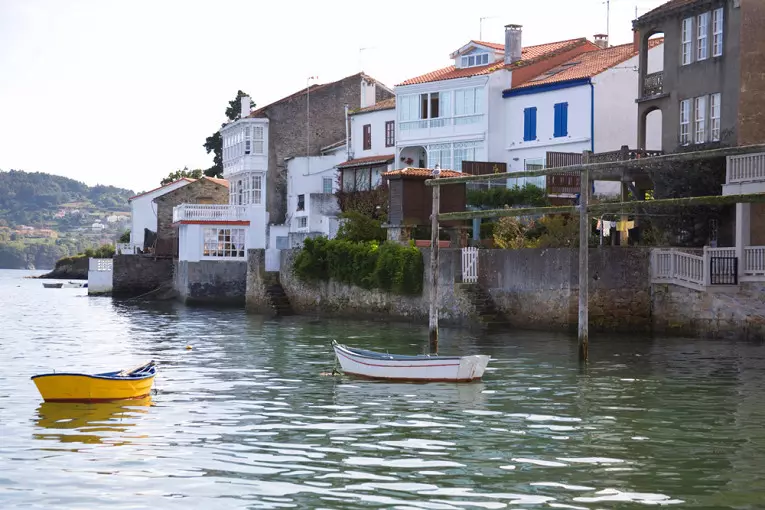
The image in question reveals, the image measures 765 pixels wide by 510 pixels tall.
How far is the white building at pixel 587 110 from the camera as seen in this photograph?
186ft

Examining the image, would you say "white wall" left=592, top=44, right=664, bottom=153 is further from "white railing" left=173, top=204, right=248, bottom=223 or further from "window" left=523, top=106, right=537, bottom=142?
"white railing" left=173, top=204, right=248, bottom=223

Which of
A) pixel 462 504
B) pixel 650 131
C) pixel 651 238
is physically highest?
pixel 650 131

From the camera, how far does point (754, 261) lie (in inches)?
1515

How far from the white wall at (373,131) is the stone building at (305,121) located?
3792 mm

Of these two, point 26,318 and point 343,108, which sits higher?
point 343,108

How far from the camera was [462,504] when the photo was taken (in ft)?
51.9

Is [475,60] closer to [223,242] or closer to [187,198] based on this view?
[223,242]

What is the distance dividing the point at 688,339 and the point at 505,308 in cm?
833

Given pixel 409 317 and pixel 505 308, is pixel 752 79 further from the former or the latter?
pixel 409 317

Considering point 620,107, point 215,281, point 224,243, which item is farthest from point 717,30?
point 224,243

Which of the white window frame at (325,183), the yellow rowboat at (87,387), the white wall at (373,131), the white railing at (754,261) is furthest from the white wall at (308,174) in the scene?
the yellow rowboat at (87,387)

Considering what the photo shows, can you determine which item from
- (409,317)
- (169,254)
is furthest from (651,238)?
(169,254)

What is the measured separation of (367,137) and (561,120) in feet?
58.5

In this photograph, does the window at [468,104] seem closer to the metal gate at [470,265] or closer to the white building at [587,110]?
the white building at [587,110]
